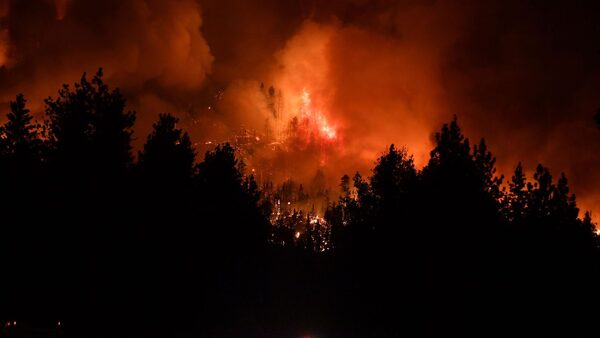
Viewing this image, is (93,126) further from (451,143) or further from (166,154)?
(451,143)

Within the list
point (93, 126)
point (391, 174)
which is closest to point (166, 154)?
point (93, 126)

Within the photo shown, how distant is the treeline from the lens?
78.0ft

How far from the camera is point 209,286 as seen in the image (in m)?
33.5

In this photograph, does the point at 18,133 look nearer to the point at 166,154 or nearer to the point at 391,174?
the point at 166,154

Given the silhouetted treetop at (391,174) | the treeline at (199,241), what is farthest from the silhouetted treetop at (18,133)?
the silhouetted treetop at (391,174)

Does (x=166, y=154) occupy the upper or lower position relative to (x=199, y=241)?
upper

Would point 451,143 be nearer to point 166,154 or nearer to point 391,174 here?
point 391,174

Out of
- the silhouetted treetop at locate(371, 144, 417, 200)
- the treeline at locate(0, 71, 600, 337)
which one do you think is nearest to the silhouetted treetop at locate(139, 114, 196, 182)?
the treeline at locate(0, 71, 600, 337)

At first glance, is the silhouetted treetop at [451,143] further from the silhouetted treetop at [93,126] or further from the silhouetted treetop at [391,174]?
the silhouetted treetop at [93,126]

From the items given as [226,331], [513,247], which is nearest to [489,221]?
[513,247]

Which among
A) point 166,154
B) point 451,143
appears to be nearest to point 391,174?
point 451,143

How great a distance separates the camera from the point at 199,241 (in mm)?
31953

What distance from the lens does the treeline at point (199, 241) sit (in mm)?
23781

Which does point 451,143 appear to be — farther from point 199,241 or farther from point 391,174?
point 199,241
